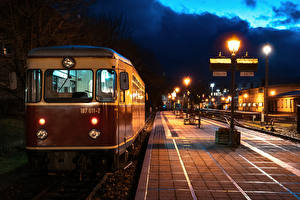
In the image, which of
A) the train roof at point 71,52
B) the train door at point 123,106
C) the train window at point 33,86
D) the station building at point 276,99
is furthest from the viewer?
the station building at point 276,99

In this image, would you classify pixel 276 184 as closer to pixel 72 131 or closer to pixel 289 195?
pixel 289 195

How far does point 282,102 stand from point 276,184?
145ft

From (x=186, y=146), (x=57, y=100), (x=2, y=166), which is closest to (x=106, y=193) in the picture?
(x=57, y=100)

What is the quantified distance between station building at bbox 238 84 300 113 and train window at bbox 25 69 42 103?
4060 cm

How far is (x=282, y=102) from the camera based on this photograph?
1833 inches

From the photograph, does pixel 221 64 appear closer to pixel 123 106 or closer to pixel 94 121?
pixel 123 106

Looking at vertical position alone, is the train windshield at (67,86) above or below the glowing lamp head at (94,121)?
above

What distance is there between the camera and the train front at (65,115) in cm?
612

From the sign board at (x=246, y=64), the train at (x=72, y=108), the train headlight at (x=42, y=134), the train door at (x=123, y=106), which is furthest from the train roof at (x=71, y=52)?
the sign board at (x=246, y=64)

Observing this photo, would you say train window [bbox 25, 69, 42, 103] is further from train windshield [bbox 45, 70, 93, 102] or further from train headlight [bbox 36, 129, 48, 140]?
train headlight [bbox 36, 129, 48, 140]

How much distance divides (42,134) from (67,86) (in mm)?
1161

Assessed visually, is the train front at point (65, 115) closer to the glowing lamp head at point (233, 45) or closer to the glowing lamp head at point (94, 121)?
the glowing lamp head at point (94, 121)

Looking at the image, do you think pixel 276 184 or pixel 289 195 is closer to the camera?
pixel 289 195

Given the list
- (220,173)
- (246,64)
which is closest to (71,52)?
(220,173)
